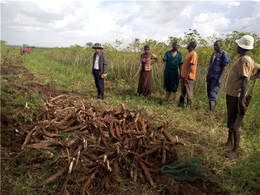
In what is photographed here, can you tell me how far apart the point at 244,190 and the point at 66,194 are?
7.69ft

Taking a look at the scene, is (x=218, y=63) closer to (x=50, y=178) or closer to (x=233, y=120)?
(x=233, y=120)

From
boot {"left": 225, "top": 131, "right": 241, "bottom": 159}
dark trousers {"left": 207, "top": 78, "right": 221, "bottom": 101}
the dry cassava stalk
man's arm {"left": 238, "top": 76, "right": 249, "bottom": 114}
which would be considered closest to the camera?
the dry cassava stalk

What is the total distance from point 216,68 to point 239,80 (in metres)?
1.77

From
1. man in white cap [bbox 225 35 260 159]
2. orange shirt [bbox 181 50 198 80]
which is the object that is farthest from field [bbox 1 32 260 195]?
orange shirt [bbox 181 50 198 80]

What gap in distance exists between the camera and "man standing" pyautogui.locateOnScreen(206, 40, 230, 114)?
14.1 feet

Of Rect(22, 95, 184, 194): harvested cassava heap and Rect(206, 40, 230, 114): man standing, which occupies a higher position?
Rect(206, 40, 230, 114): man standing

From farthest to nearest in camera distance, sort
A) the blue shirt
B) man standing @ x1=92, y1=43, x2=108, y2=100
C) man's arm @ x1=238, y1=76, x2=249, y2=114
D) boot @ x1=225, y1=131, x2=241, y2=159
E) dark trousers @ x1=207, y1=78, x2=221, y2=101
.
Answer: man standing @ x1=92, y1=43, x2=108, y2=100 < dark trousers @ x1=207, y1=78, x2=221, y2=101 < the blue shirt < boot @ x1=225, y1=131, x2=241, y2=159 < man's arm @ x1=238, y1=76, x2=249, y2=114

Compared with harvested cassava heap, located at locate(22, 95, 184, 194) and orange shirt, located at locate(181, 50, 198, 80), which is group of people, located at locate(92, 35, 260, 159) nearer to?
orange shirt, located at locate(181, 50, 198, 80)

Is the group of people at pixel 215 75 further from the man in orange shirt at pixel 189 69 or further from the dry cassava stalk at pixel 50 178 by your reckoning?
the dry cassava stalk at pixel 50 178

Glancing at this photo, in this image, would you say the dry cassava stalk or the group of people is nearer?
the dry cassava stalk

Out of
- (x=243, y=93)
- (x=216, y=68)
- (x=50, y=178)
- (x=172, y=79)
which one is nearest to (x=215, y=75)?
(x=216, y=68)

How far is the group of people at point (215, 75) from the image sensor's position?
8.75 feet

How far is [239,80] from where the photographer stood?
277cm

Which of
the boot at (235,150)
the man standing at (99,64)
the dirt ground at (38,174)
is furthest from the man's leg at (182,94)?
the dirt ground at (38,174)
